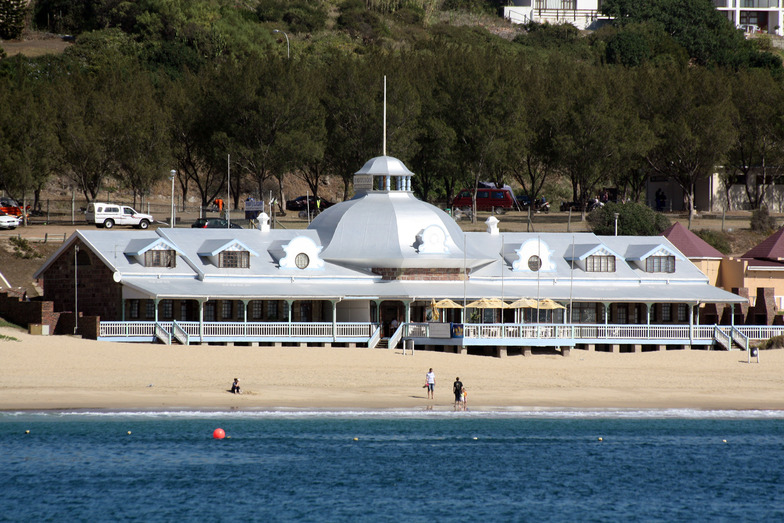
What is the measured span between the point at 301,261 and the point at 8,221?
25.1m

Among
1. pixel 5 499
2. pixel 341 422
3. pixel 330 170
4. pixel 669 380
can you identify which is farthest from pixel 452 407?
pixel 330 170

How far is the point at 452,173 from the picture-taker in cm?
8156

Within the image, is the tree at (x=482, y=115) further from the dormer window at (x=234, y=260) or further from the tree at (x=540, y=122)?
the dormer window at (x=234, y=260)

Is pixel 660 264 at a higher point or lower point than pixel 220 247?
lower

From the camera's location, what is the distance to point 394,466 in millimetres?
39188

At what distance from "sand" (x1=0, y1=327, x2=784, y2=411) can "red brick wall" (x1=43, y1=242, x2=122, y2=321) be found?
4951 millimetres

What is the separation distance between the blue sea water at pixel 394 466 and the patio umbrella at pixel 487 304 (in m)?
11.0

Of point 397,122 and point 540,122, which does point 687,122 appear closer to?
point 540,122

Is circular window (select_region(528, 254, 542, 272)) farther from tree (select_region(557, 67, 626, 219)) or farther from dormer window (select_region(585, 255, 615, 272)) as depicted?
tree (select_region(557, 67, 626, 219))

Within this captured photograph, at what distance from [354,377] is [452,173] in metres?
35.3

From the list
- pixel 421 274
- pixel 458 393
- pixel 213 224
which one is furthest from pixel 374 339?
pixel 213 224

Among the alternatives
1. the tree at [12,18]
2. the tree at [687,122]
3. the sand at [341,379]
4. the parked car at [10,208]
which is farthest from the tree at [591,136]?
the tree at [12,18]

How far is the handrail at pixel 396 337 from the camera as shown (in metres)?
54.7

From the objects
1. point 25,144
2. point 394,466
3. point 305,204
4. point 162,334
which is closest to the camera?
point 394,466
